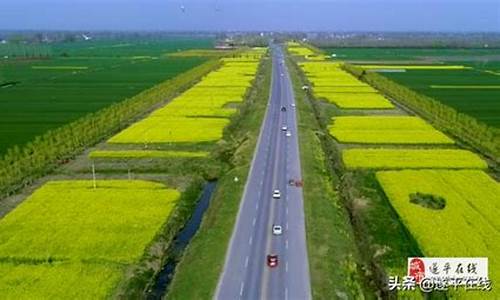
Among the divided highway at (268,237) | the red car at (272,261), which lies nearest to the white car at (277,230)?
the divided highway at (268,237)

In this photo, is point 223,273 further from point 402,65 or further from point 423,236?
point 402,65

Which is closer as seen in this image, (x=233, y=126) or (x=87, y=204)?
(x=87, y=204)

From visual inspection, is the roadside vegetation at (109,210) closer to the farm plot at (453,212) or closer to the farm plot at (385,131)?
the farm plot at (385,131)

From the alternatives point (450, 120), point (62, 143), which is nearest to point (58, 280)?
point (62, 143)

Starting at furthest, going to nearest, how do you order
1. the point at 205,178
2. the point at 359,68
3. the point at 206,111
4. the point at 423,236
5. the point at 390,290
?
the point at 359,68, the point at 206,111, the point at 205,178, the point at 423,236, the point at 390,290

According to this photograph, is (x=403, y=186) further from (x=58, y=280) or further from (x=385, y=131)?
(x=58, y=280)

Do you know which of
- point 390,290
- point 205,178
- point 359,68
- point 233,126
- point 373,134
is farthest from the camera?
point 359,68

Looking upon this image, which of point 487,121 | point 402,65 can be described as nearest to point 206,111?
point 487,121
